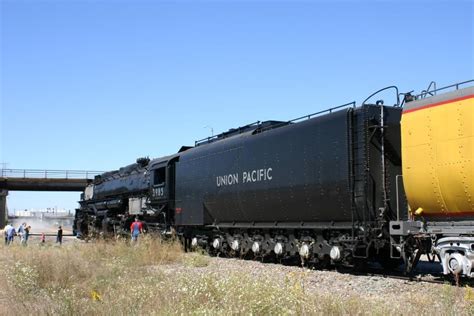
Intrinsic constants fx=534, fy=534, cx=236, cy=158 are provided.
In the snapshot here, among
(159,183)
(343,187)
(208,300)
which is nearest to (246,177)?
(343,187)

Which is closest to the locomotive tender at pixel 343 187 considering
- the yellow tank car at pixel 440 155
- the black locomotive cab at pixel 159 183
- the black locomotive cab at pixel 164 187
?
Result: the yellow tank car at pixel 440 155

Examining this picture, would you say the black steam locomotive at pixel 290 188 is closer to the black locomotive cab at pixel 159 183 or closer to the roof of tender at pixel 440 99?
the black locomotive cab at pixel 159 183

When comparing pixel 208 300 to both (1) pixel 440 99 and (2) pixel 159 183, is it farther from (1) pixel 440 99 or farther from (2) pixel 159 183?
(2) pixel 159 183

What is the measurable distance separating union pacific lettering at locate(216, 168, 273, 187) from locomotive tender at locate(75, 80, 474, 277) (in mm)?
36

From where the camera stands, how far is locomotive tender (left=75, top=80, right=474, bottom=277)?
10.5m

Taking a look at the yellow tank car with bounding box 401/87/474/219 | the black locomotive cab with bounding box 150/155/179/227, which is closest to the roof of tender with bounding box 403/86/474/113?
the yellow tank car with bounding box 401/87/474/219

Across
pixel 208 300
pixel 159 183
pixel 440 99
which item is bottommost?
pixel 208 300

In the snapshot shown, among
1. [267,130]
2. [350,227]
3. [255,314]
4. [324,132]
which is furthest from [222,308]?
[267,130]

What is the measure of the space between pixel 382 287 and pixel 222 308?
568cm

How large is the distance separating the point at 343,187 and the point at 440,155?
3148mm

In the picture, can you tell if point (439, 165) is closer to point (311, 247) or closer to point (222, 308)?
point (311, 247)

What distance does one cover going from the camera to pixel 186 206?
21.8 meters

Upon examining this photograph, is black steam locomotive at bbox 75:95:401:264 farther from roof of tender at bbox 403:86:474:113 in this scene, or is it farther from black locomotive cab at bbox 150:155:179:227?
roof of tender at bbox 403:86:474:113

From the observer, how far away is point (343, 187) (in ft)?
44.0
